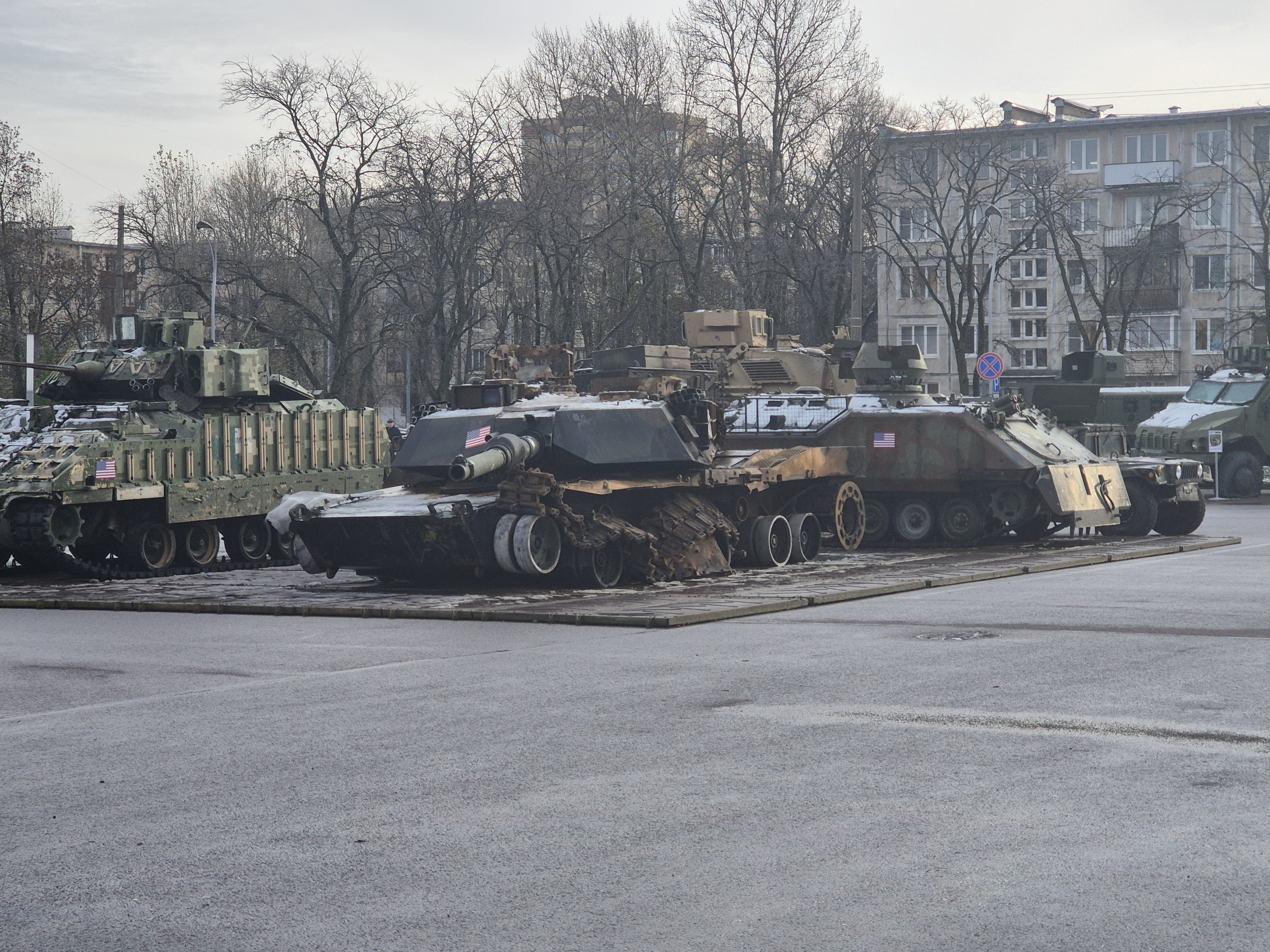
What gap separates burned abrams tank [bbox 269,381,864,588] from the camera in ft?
50.4

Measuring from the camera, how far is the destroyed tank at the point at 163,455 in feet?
58.7

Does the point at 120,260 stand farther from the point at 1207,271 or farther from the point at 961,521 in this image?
the point at 1207,271

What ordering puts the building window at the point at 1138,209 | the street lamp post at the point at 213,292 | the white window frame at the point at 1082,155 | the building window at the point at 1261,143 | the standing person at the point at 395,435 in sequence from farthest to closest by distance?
the white window frame at the point at 1082,155
the building window at the point at 1138,209
the building window at the point at 1261,143
the standing person at the point at 395,435
the street lamp post at the point at 213,292

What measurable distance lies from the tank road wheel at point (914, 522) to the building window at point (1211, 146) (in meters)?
43.5

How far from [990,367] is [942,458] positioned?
505 inches

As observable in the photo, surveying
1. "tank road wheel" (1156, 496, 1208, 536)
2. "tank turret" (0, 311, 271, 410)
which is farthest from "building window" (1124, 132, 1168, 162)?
"tank turret" (0, 311, 271, 410)

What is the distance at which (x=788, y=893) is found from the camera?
514 centimetres

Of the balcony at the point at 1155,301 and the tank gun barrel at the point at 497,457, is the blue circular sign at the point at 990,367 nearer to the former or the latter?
the tank gun barrel at the point at 497,457

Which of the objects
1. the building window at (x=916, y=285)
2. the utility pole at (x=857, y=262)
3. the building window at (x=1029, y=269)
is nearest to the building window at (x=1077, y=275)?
the building window at (x=1029, y=269)

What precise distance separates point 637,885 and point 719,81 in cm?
4183

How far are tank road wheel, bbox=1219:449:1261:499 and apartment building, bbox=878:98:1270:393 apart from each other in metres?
21.8

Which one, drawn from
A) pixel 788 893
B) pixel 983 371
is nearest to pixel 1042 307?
pixel 983 371

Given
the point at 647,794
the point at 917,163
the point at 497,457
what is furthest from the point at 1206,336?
the point at 647,794

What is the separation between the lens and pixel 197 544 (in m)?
20.1
